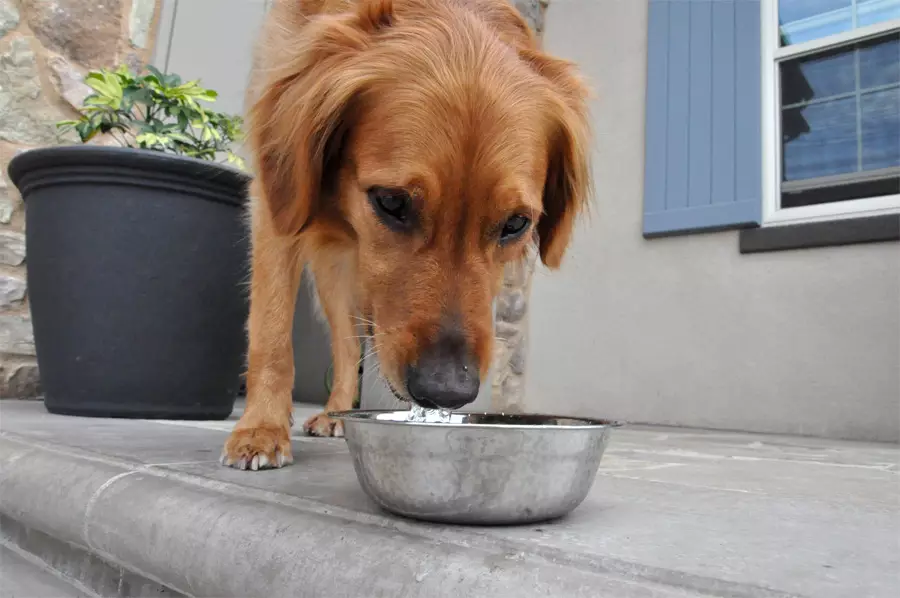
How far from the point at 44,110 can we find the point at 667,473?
290cm

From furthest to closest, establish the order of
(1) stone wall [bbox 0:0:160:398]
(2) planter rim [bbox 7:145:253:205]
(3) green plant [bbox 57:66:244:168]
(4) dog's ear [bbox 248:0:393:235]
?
(1) stone wall [bbox 0:0:160:398], (3) green plant [bbox 57:66:244:168], (2) planter rim [bbox 7:145:253:205], (4) dog's ear [bbox 248:0:393:235]

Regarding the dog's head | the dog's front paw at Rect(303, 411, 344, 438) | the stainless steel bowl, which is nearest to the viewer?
the stainless steel bowl

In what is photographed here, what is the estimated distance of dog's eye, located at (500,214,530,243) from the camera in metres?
1.43

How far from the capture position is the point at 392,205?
1407mm

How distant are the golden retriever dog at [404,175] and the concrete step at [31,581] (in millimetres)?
372

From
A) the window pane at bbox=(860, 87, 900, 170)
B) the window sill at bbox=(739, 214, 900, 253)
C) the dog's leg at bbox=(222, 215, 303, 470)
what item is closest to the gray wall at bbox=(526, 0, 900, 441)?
the window sill at bbox=(739, 214, 900, 253)

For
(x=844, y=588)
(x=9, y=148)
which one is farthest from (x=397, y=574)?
(x=9, y=148)

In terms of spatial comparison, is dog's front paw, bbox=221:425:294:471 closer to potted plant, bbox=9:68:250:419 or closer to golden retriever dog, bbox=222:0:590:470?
golden retriever dog, bbox=222:0:590:470

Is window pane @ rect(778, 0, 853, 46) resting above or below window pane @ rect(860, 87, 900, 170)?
above

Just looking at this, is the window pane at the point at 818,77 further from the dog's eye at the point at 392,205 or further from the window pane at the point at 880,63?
the dog's eye at the point at 392,205

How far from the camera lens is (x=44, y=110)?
3012mm

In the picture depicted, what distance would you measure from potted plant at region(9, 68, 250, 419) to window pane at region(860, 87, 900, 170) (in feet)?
9.30

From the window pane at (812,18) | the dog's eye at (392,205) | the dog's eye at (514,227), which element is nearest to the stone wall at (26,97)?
the dog's eye at (392,205)

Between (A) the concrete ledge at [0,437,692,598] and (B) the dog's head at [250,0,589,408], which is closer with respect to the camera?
(A) the concrete ledge at [0,437,692,598]
